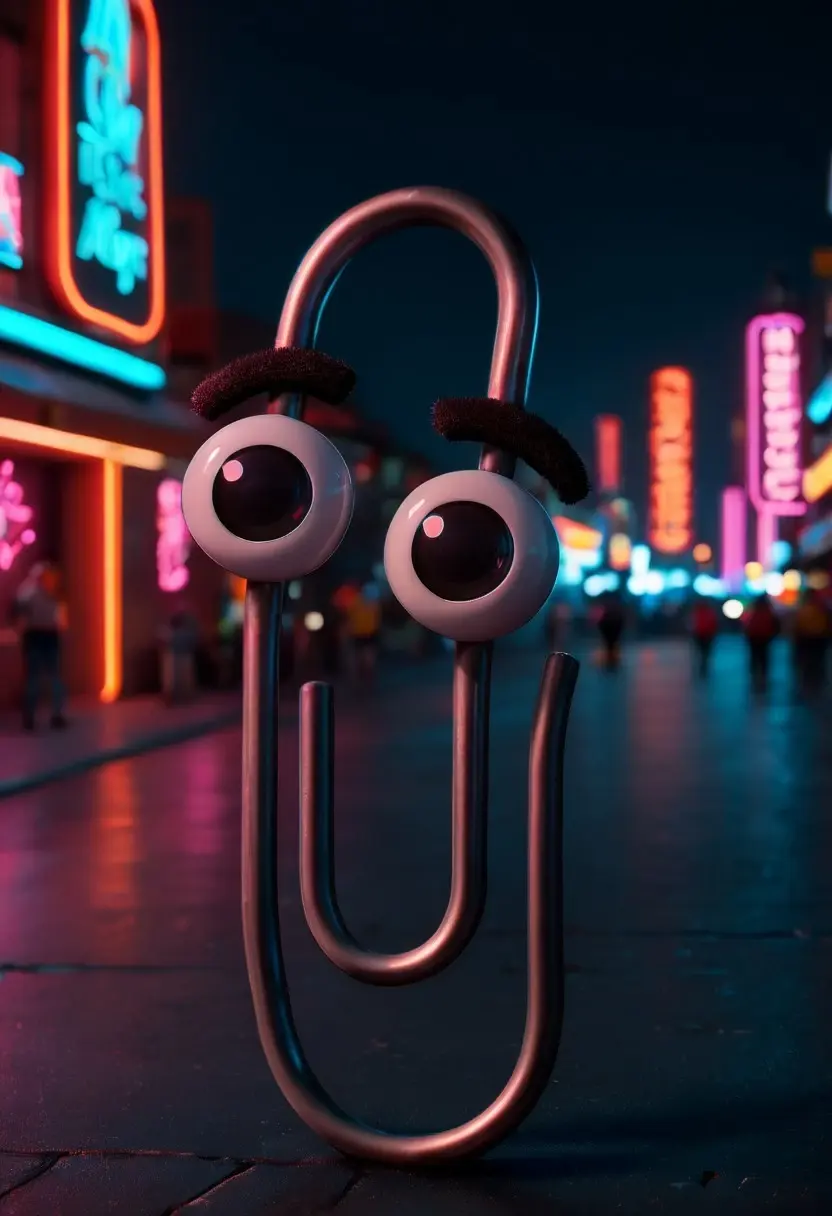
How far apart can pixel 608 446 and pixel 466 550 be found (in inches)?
5472

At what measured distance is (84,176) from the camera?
73.2 ft

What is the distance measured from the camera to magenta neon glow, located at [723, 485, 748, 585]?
5950 inches

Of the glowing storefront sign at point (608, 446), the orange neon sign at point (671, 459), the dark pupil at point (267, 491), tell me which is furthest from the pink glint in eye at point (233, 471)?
the glowing storefront sign at point (608, 446)

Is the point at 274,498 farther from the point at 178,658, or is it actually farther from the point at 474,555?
the point at 178,658

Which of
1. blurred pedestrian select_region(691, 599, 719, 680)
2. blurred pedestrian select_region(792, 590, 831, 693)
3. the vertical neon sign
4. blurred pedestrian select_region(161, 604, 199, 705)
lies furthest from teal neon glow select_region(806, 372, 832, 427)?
blurred pedestrian select_region(161, 604, 199, 705)

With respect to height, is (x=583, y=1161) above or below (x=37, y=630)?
below

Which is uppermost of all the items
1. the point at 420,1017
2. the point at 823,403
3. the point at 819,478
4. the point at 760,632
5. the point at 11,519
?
the point at 823,403

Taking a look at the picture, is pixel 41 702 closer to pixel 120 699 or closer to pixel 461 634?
pixel 120 699

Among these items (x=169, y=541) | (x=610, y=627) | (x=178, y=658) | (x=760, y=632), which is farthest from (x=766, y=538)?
(x=178, y=658)

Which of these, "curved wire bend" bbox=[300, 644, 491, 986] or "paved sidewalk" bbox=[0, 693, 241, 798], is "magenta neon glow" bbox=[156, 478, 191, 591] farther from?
"curved wire bend" bbox=[300, 644, 491, 986]

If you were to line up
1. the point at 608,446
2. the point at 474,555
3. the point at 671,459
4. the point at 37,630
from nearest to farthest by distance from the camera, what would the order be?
the point at 474,555, the point at 37,630, the point at 671,459, the point at 608,446

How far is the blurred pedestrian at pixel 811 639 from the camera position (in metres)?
28.4

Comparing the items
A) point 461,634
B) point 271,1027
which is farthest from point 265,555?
point 271,1027

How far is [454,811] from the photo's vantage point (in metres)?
4.15
